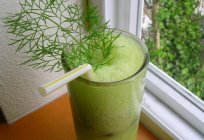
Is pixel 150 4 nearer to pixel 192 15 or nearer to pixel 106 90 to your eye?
pixel 192 15

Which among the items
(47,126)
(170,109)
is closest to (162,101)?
(170,109)

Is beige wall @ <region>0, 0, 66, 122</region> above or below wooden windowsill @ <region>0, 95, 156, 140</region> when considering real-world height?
above

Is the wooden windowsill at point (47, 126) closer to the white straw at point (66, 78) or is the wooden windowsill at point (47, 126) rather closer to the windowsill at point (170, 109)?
the windowsill at point (170, 109)

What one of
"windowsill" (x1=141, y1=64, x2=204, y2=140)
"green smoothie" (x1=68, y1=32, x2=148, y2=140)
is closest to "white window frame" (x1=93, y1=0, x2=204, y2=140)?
"windowsill" (x1=141, y1=64, x2=204, y2=140)

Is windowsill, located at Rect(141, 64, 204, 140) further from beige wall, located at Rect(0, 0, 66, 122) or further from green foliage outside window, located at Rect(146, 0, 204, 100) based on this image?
beige wall, located at Rect(0, 0, 66, 122)

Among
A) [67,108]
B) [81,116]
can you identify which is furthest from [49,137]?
[81,116]

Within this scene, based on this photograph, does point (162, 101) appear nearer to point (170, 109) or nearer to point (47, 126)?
point (170, 109)

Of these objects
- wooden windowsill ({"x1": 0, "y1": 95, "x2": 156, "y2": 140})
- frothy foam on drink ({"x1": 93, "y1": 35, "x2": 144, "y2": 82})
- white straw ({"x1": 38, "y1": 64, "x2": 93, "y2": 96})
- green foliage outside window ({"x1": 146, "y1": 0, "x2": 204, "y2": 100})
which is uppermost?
white straw ({"x1": 38, "y1": 64, "x2": 93, "y2": 96})
